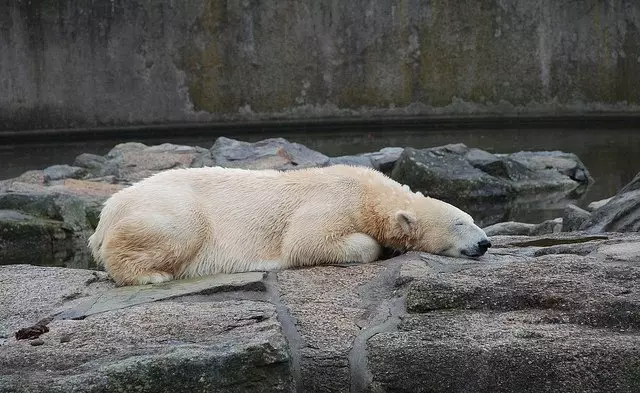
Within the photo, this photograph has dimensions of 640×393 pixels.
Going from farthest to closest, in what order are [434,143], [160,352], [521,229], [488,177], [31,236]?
[434,143] < [488,177] < [31,236] < [521,229] < [160,352]

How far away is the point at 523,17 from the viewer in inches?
549

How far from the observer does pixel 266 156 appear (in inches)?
383

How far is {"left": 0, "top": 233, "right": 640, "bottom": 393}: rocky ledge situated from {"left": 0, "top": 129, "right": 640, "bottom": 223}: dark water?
662 cm

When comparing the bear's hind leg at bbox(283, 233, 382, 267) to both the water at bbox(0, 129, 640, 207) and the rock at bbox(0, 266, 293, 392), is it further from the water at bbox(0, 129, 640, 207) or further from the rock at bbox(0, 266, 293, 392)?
the water at bbox(0, 129, 640, 207)

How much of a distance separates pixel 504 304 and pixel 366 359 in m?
0.48

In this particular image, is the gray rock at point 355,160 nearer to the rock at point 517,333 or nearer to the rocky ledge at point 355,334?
the rocky ledge at point 355,334

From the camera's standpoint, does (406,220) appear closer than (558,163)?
Yes

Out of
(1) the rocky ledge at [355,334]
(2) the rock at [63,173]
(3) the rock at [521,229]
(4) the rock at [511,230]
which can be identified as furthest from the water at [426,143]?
(1) the rocky ledge at [355,334]

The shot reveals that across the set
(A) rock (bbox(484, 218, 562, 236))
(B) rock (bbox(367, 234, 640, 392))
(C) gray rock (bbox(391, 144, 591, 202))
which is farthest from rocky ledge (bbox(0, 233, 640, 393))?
(C) gray rock (bbox(391, 144, 591, 202))

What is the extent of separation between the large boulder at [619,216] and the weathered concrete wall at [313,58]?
29.3 ft

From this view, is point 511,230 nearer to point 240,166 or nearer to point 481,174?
point 481,174

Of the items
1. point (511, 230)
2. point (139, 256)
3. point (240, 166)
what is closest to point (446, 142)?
point (240, 166)

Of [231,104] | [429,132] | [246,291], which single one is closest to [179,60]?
[231,104]

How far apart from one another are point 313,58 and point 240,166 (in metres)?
4.74
